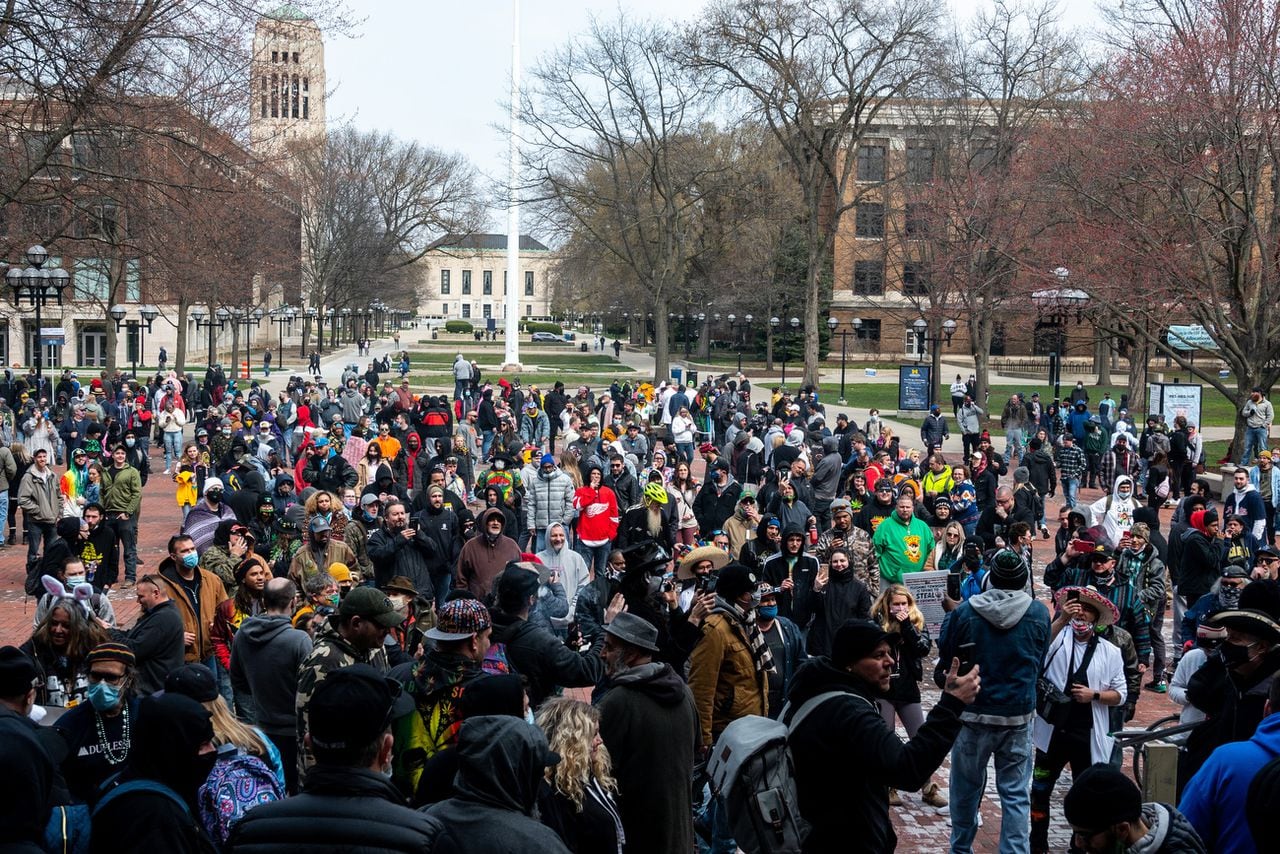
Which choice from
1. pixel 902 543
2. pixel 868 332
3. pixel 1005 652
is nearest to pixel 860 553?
pixel 902 543

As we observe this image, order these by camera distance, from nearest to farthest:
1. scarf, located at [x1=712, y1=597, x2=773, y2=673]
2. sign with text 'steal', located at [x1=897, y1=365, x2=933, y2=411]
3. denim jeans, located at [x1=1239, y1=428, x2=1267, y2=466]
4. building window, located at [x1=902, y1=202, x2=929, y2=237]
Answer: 1. scarf, located at [x1=712, y1=597, x2=773, y2=673]
2. denim jeans, located at [x1=1239, y1=428, x2=1267, y2=466]
3. sign with text 'steal', located at [x1=897, y1=365, x2=933, y2=411]
4. building window, located at [x1=902, y1=202, x2=929, y2=237]

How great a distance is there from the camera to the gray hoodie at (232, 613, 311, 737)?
6.62m

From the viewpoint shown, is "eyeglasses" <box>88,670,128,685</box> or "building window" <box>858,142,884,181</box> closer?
"eyeglasses" <box>88,670,128,685</box>

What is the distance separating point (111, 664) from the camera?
5270mm

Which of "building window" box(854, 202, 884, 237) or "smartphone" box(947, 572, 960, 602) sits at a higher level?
"building window" box(854, 202, 884, 237)

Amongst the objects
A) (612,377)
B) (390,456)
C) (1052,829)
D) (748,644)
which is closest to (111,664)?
(748,644)

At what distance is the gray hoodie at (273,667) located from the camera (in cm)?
662

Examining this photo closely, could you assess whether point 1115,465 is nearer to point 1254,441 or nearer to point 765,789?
point 1254,441

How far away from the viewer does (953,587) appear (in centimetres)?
975

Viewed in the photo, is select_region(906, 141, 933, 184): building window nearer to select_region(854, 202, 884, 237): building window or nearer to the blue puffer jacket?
select_region(854, 202, 884, 237): building window

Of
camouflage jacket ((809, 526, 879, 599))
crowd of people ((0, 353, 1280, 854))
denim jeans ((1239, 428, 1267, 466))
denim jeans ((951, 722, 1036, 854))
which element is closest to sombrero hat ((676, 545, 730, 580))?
crowd of people ((0, 353, 1280, 854))

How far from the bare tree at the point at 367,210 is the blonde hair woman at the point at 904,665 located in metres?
63.0

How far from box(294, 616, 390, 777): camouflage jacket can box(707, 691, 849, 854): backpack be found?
1691 mm

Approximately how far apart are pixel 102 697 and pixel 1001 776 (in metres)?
4.44
